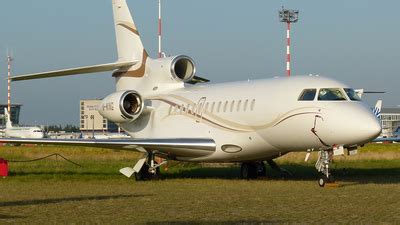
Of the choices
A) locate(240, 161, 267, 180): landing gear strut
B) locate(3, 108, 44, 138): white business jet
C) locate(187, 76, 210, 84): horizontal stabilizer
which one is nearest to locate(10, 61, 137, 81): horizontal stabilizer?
locate(187, 76, 210, 84): horizontal stabilizer

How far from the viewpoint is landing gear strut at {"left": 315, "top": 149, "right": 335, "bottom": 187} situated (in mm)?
20000

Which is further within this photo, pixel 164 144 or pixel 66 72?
pixel 66 72

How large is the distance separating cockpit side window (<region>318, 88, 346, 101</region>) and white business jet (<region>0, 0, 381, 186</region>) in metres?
0.03

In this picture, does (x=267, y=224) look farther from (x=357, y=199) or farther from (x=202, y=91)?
(x=202, y=91)

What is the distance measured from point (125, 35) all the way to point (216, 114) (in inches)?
275

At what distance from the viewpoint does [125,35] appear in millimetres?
29578

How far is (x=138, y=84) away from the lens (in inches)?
1119

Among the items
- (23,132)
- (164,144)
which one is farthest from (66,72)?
(23,132)

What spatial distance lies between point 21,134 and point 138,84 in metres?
87.8

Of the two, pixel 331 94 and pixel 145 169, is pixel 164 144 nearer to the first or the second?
pixel 145 169

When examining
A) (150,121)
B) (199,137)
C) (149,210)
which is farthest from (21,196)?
(150,121)

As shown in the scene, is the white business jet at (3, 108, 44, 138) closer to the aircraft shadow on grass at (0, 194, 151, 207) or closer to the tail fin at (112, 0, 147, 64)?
the tail fin at (112, 0, 147, 64)

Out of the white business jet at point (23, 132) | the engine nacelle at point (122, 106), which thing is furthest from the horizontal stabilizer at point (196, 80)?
the white business jet at point (23, 132)

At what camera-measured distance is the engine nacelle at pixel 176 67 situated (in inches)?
1074
